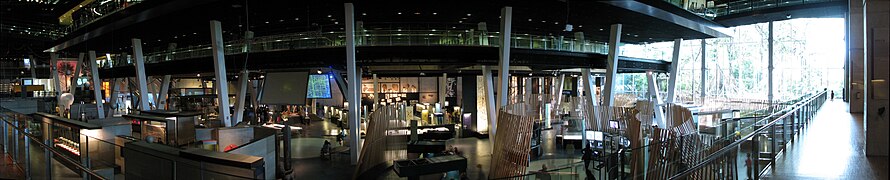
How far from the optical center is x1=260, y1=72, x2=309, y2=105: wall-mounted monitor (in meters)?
14.5

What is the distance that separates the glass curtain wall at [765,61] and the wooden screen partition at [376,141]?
68.7 ft

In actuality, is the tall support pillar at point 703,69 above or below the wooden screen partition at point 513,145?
above

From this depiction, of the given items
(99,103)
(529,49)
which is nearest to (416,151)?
(529,49)

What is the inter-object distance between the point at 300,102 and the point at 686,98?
2951 centimetres

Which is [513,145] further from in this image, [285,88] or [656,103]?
[656,103]

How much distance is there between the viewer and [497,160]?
1227 centimetres

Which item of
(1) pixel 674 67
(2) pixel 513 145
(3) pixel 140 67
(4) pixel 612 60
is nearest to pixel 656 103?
(1) pixel 674 67

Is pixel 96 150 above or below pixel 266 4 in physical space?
below

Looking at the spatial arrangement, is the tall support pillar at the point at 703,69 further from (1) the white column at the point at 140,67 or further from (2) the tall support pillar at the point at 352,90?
(1) the white column at the point at 140,67

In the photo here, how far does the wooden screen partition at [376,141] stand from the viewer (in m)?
12.9

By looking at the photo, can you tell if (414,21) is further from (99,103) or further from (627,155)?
(99,103)

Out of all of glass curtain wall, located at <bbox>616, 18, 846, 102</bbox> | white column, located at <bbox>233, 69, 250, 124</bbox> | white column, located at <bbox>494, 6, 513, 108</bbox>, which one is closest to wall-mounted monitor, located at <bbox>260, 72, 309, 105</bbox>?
white column, located at <bbox>233, 69, 250, 124</bbox>

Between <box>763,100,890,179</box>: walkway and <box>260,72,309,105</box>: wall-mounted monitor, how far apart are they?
12.1 metres

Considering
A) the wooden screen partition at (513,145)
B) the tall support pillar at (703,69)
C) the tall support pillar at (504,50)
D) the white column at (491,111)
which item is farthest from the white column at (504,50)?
the tall support pillar at (703,69)
